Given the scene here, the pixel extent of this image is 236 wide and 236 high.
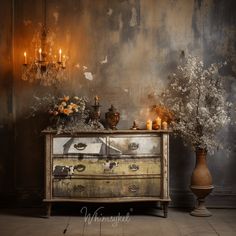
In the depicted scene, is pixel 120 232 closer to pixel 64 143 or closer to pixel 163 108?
pixel 64 143

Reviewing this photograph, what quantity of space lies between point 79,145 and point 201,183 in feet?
5.47

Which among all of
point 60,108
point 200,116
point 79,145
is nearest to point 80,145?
point 79,145

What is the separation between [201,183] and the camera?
6203mm

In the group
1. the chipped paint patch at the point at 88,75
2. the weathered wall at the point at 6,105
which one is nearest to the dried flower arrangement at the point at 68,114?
the chipped paint patch at the point at 88,75

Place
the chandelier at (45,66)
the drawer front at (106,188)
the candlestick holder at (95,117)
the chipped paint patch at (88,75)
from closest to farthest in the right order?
A: 1. the drawer front at (106,188)
2. the candlestick holder at (95,117)
3. the chandelier at (45,66)
4. the chipped paint patch at (88,75)

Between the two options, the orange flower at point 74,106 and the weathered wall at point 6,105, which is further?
the weathered wall at point 6,105

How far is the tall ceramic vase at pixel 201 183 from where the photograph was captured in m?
6.19

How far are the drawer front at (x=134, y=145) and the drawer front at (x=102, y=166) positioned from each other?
0.33 ft

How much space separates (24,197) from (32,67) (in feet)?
6.06

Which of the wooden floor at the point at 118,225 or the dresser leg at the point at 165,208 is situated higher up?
the dresser leg at the point at 165,208

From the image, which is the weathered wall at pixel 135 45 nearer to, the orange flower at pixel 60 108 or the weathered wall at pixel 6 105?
the weathered wall at pixel 6 105

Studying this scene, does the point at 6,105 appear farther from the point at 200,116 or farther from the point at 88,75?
the point at 200,116

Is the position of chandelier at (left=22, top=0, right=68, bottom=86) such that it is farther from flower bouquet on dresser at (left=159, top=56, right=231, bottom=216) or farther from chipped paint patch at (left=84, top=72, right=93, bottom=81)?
flower bouquet on dresser at (left=159, top=56, right=231, bottom=216)

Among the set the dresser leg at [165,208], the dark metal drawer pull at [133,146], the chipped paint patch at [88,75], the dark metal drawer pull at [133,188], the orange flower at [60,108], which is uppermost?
the chipped paint patch at [88,75]
